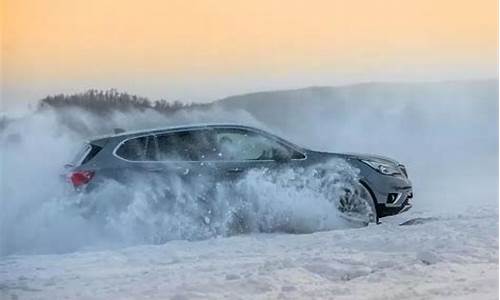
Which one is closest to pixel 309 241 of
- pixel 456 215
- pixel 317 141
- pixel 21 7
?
pixel 317 141

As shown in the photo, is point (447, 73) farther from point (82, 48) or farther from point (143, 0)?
point (82, 48)

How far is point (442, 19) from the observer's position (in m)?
2.58

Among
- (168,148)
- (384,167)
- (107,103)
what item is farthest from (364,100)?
(107,103)

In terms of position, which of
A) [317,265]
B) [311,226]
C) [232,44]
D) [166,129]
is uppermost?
[232,44]

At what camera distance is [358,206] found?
2.58 meters

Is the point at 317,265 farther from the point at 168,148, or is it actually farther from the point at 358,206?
the point at 168,148

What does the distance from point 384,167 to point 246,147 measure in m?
0.47

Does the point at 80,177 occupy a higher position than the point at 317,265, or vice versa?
the point at 80,177

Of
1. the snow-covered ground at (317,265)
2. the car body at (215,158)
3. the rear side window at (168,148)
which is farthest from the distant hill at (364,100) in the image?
the snow-covered ground at (317,265)

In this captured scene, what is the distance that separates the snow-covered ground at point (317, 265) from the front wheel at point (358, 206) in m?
0.03

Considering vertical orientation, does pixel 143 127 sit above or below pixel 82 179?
above

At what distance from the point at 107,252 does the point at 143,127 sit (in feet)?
1.43

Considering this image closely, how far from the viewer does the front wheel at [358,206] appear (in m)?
2.57

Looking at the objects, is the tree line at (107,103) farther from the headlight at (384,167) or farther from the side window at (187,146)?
the headlight at (384,167)
